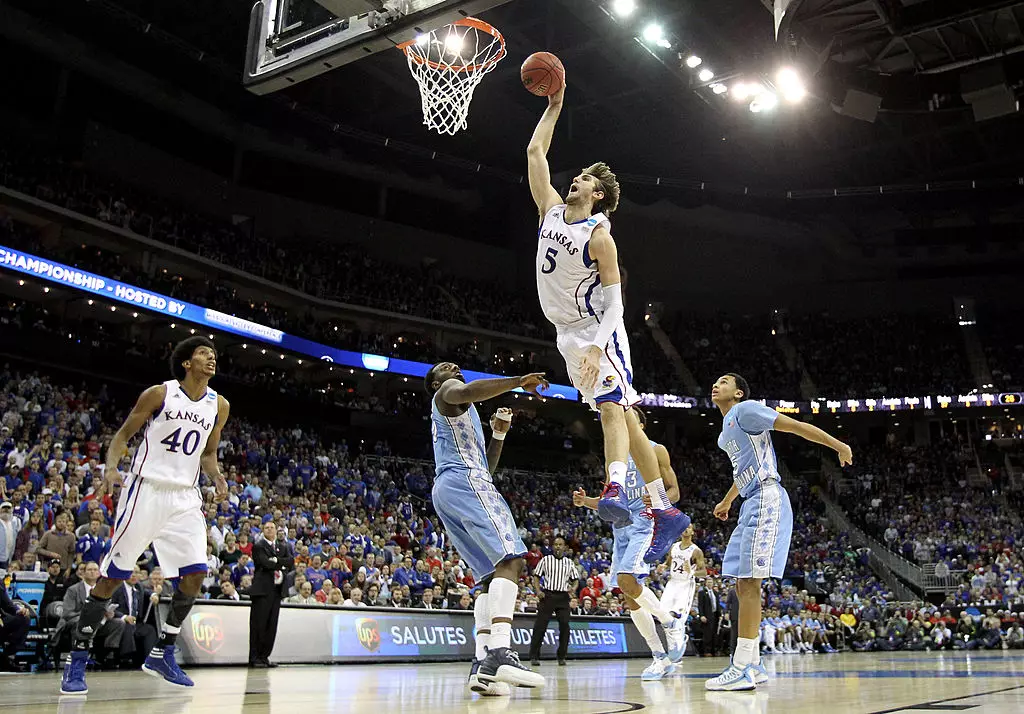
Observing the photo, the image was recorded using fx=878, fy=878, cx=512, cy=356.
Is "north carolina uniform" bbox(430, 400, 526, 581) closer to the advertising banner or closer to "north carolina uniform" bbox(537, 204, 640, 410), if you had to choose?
"north carolina uniform" bbox(537, 204, 640, 410)

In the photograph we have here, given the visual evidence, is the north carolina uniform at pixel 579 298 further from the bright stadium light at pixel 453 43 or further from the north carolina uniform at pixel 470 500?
the bright stadium light at pixel 453 43

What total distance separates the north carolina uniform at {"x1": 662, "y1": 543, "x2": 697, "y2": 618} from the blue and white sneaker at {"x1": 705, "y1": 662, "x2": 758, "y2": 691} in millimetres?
5891

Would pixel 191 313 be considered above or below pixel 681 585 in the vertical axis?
above

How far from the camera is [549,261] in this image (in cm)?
540

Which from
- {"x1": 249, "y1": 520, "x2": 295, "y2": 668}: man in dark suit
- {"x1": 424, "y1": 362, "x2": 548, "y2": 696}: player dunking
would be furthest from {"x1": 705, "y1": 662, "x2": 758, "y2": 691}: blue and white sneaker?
{"x1": 249, "y1": 520, "x2": 295, "y2": 668}: man in dark suit

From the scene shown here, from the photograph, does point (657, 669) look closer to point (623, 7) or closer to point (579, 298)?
point (579, 298)

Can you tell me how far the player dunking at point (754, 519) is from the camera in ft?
17.9

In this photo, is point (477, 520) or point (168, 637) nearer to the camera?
point (477, 520)

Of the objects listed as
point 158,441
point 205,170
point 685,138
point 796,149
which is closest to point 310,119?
point 205,170

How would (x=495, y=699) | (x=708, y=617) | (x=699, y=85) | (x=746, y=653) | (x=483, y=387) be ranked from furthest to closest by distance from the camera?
(x=699, y=85) < (x=708, y=617) < (x=746, y=653) < (x=483, y=387) < (x=495, y=699)

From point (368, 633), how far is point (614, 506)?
689 centimetres

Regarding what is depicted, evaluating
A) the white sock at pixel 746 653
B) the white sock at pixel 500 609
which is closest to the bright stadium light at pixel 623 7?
the white sock at pixel 746 653

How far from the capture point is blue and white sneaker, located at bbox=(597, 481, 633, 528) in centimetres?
466

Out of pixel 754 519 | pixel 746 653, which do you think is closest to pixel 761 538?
pixel 754 519
